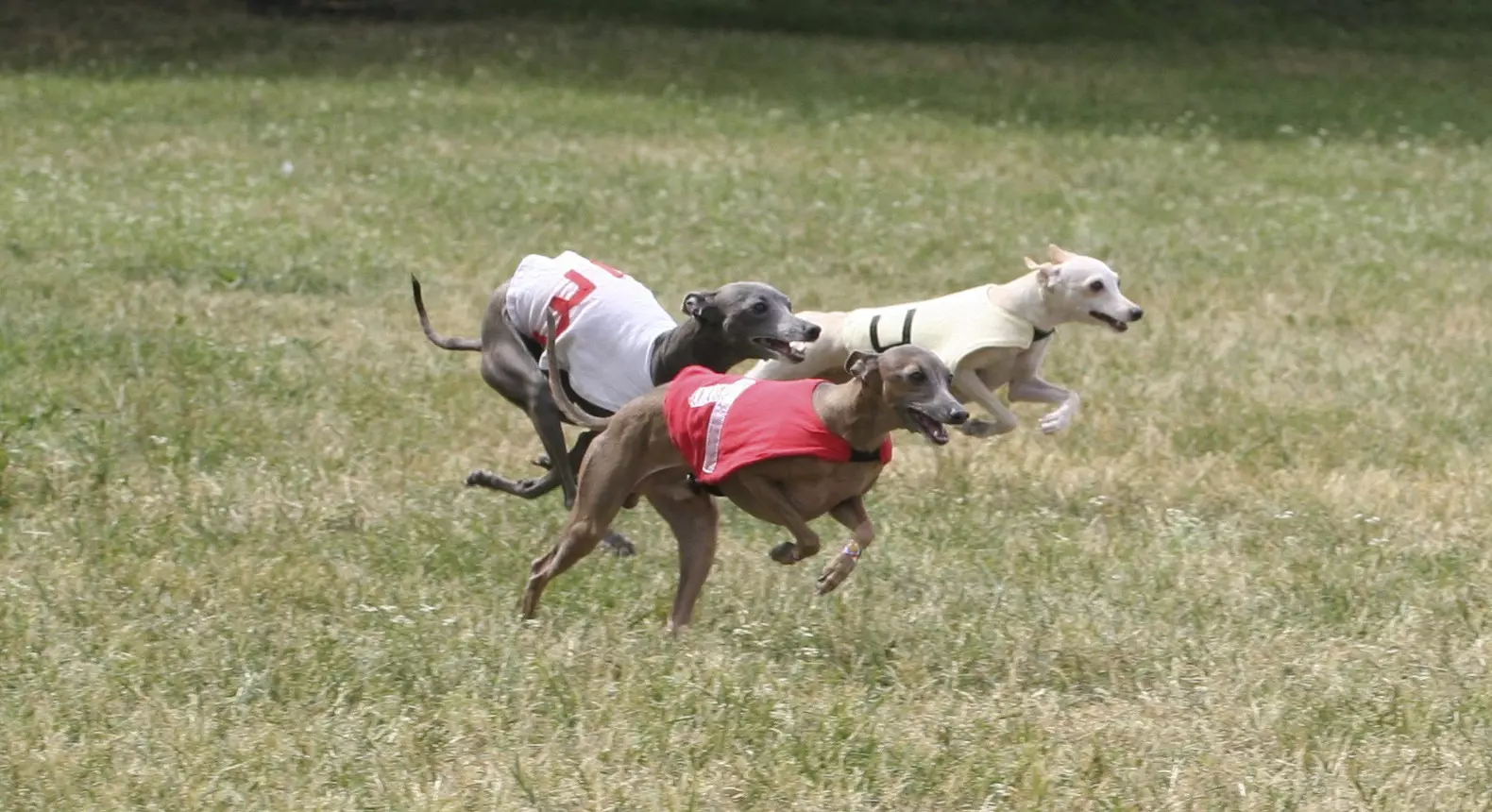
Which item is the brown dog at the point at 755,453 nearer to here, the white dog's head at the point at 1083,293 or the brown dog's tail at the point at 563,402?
the brown dog's tail at the point at 563,402

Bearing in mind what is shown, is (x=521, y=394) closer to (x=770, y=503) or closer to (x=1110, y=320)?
→ (x=770, y=503)

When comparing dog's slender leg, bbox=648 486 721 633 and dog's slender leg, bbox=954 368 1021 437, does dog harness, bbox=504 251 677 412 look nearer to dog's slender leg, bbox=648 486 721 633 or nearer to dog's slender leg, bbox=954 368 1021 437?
dog's slender leg, bbox=648 486 721 633

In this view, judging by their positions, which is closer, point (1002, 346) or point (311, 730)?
point (311, 730)

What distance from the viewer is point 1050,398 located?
7.23 metres

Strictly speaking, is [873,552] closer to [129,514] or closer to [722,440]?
[722,440]

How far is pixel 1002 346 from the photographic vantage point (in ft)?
22.6

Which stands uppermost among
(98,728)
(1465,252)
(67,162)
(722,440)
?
(722,440)

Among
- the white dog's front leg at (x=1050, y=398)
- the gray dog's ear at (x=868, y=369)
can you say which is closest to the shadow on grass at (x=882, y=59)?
the white dog's front leg at (x=1050, y=398)

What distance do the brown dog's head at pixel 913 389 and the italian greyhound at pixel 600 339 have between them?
863 millimetres

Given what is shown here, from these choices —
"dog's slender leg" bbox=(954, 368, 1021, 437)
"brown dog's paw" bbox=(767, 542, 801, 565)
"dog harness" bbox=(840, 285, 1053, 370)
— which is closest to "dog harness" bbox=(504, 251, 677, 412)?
"dog harness" bbox=(840, 285, 1053, 370)

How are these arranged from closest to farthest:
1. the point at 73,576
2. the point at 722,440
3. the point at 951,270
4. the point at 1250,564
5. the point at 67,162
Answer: the point at 722,440 < the point at 73,576 < the point at 1250,564 < the point at 951,270 < the point at 67,162

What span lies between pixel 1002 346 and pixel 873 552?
0.80 meters

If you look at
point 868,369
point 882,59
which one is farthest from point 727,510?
point 882,59

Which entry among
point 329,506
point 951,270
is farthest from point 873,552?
point 951,270
